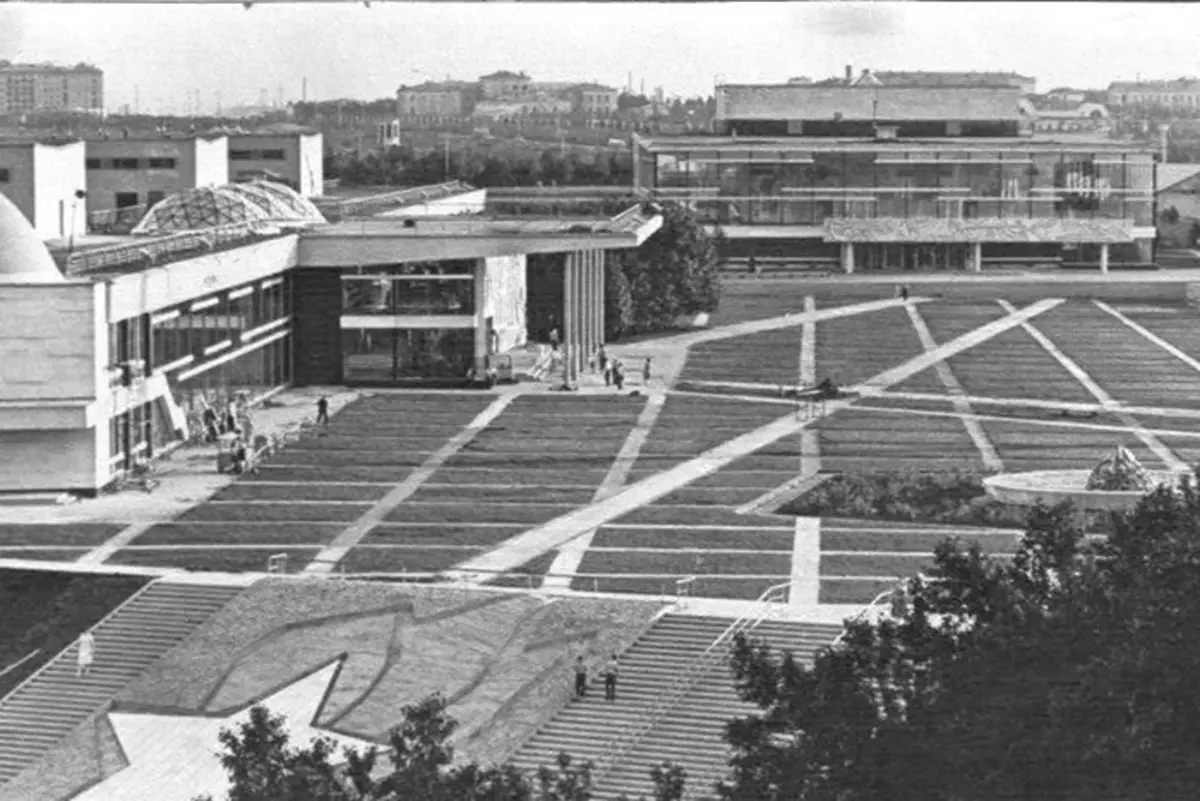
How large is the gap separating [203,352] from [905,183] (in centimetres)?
2090

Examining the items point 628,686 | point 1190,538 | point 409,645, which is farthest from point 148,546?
point 1190,538

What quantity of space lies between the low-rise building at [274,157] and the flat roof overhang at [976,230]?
Result: 26.0 ft

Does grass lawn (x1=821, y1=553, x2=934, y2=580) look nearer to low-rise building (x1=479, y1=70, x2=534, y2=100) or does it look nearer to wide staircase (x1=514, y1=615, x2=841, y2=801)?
wide staircase (x1=514, y1=615, x2=841, y2=801)

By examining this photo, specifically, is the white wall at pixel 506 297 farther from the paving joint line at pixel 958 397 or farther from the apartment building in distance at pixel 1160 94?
the apartment building in distance at pixel 1160 94

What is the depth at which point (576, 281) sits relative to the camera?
2930cm

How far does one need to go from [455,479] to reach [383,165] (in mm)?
26669

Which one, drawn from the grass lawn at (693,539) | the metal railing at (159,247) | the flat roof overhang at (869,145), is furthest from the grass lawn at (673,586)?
the flat roof overhang at (869,145)

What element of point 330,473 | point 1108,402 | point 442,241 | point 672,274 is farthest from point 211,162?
point 330,473

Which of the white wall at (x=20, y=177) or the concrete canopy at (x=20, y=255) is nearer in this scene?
the concrete canopy at (x=20, y=255)

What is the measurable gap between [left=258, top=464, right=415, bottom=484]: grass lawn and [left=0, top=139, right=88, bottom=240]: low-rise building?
763cm

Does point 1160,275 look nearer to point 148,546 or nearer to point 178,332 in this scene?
point 178,332

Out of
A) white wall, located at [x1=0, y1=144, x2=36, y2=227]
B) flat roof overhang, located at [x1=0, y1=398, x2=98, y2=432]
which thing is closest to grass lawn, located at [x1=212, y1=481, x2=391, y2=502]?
flat roof overhang, located at [x1=0, y1=398, x2=98, y2=432]

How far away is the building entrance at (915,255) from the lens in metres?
43.0

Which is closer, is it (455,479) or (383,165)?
(455,479)
